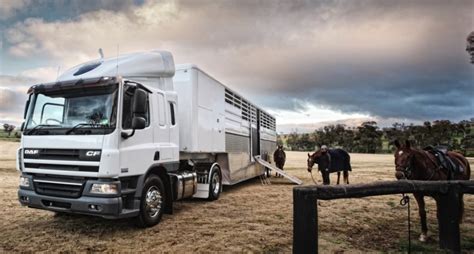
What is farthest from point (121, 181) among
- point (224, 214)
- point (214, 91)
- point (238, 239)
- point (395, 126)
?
point (395, 126)

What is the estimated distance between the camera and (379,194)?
Answer: 4.96m

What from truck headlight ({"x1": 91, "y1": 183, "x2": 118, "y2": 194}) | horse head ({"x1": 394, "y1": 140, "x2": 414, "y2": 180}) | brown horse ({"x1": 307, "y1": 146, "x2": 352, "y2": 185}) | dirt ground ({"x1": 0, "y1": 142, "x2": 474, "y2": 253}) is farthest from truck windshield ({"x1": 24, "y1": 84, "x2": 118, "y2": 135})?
brown horse ({"x1": 307, "y1": 146, "x2": 352, "y2": 185})

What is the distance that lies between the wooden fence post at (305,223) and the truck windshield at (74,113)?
3.26m

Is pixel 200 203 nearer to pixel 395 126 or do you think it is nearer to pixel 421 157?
pixel 421 157

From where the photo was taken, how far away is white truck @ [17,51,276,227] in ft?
17.9

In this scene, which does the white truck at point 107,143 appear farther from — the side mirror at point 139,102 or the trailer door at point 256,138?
the trailer door at point 256,138

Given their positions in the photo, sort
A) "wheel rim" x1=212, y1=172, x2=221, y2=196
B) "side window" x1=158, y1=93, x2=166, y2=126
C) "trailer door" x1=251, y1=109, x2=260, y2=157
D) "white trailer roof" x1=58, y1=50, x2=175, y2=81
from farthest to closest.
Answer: "trailer door" x1=251, y1=109, x2=260, y2=157 → "wheel rim" x1=212, y1=172, x2=221, y2=196 → "side window" x1=158, y1=93, x2=166, y2=126 → "white trailer roof" x1=58, y1=50, x2=175, y2=81

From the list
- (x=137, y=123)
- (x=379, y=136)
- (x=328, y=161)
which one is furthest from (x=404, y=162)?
(x=379, y=136)

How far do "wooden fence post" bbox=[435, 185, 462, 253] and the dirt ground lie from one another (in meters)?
0.25

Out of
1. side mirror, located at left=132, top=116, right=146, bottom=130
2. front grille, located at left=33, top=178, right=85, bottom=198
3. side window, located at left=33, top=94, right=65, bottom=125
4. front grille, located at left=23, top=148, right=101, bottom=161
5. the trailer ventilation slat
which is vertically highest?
the trailer ventilation slat

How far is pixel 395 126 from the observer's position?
256 feet

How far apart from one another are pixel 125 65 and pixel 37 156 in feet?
7.79

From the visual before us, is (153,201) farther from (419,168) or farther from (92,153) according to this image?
(419,168)

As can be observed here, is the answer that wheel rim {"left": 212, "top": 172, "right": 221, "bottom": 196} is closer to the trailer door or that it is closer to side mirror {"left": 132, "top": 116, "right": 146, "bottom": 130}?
side mirror {"left": 132, "top": 116, "right": 146, "bottom": 130}
